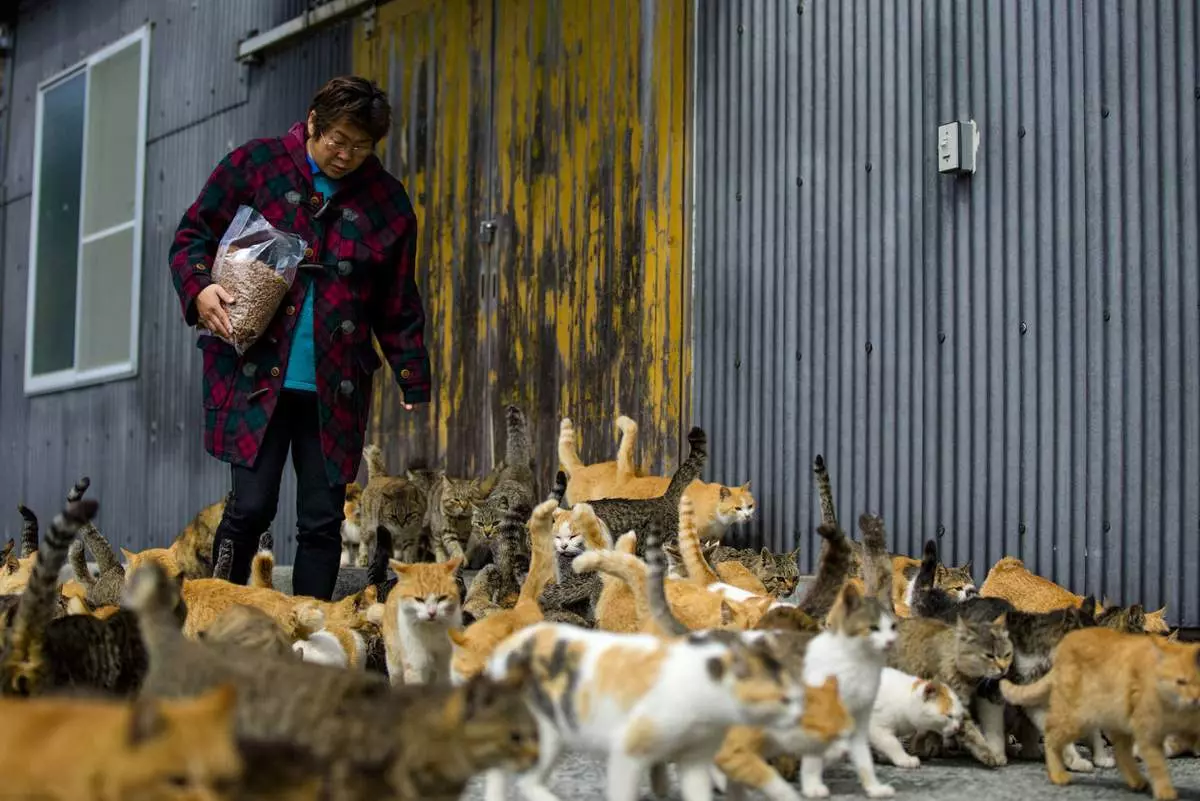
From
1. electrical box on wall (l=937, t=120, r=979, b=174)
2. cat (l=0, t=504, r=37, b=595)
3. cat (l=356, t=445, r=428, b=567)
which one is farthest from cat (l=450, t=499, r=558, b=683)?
cat (l=356, t=445, r=428, b=567)

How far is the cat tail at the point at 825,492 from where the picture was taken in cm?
723

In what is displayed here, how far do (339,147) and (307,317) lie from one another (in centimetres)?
69

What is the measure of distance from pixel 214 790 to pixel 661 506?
18.6 feet

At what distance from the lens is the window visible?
42.7ft

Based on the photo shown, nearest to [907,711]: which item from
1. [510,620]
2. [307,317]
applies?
[510,620]

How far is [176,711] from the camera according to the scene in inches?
82.7

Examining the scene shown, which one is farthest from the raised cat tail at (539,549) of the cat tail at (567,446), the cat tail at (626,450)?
the cat tail at (567,446)

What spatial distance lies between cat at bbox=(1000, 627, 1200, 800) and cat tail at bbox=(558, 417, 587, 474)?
Answer: 4.65 metres

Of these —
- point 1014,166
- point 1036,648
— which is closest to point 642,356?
point 1014,166

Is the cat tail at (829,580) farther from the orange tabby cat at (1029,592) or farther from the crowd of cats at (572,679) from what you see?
the orange tabby cat at (1029,592)

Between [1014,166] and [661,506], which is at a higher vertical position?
[1014,166]

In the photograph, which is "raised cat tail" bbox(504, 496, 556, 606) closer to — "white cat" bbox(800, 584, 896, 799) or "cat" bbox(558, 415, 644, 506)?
"white cat" bbox(800, 584, 896, 799)

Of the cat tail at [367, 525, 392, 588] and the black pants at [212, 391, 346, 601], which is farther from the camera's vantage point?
the cat tail at [367, 525, 392, 588]

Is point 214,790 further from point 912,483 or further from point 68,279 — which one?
point 68,279
